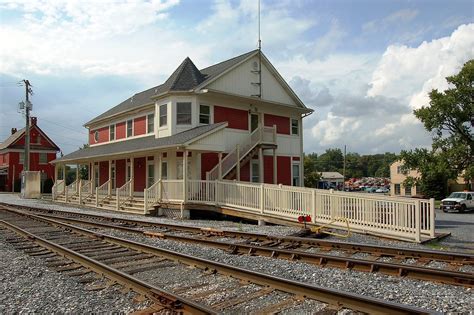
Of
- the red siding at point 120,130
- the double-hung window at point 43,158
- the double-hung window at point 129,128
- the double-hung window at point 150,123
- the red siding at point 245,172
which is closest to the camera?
the red siding at point 245,172

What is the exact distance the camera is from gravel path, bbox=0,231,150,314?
221 inches

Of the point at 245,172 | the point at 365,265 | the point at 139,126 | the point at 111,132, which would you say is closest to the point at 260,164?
the point at 245,172

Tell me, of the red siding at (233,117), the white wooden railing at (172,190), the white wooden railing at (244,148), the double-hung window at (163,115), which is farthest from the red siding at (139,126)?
the white wooden railing at (244,148)

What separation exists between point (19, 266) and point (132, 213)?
12769 millimetres

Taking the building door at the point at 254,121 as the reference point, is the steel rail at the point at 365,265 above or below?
below

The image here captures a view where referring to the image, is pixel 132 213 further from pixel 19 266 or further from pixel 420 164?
pixel 420 164

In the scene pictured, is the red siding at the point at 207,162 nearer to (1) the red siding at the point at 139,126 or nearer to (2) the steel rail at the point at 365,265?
(1) the red siding at the point at 139,126

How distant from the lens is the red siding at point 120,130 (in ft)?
94.8

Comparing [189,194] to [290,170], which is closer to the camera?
[189,194]

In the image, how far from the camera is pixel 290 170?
26594 mm

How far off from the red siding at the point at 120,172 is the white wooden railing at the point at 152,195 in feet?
23.1

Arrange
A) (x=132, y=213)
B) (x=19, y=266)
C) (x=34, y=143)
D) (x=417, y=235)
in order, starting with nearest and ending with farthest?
1. (x=19, y=266)
2. (x=417, y=235)
3. (x=132, y=213)
4. (x=34, y=143)

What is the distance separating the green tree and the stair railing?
23.2 m

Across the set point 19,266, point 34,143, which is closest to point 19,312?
point 19,266
